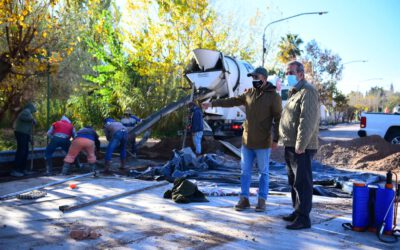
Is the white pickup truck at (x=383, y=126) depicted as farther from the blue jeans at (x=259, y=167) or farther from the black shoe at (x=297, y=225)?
the black shoe at (x=297, y=225)

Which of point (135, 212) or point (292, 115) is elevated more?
point (292, 115)

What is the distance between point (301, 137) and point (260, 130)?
0.94 metres

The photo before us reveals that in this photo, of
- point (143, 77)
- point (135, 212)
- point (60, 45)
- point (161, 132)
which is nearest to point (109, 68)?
point (143, 77)

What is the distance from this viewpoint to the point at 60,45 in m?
19.1

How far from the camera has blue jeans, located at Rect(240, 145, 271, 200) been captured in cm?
572

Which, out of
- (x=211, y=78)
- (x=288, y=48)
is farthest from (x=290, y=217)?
(x=288, y=48)

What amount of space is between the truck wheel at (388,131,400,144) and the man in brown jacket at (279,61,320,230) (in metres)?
10.8

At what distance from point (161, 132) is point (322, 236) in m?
15.5

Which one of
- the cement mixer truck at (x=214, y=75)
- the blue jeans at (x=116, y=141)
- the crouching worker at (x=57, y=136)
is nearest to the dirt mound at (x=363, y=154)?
the cement mixer truck at (x=214, y=75)

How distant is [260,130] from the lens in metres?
→ 5.68

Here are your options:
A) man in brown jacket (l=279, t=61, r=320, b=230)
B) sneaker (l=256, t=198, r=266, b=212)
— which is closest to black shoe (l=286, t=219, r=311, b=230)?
man in brown jacket (l=279, t=61, r=320, b=230)

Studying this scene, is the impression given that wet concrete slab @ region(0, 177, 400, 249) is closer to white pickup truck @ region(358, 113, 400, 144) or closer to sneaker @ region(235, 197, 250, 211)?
sneaker @ region(235, 197, 250, 211)

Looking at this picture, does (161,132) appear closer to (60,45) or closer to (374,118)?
(60,45)

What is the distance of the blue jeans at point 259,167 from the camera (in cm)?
572
